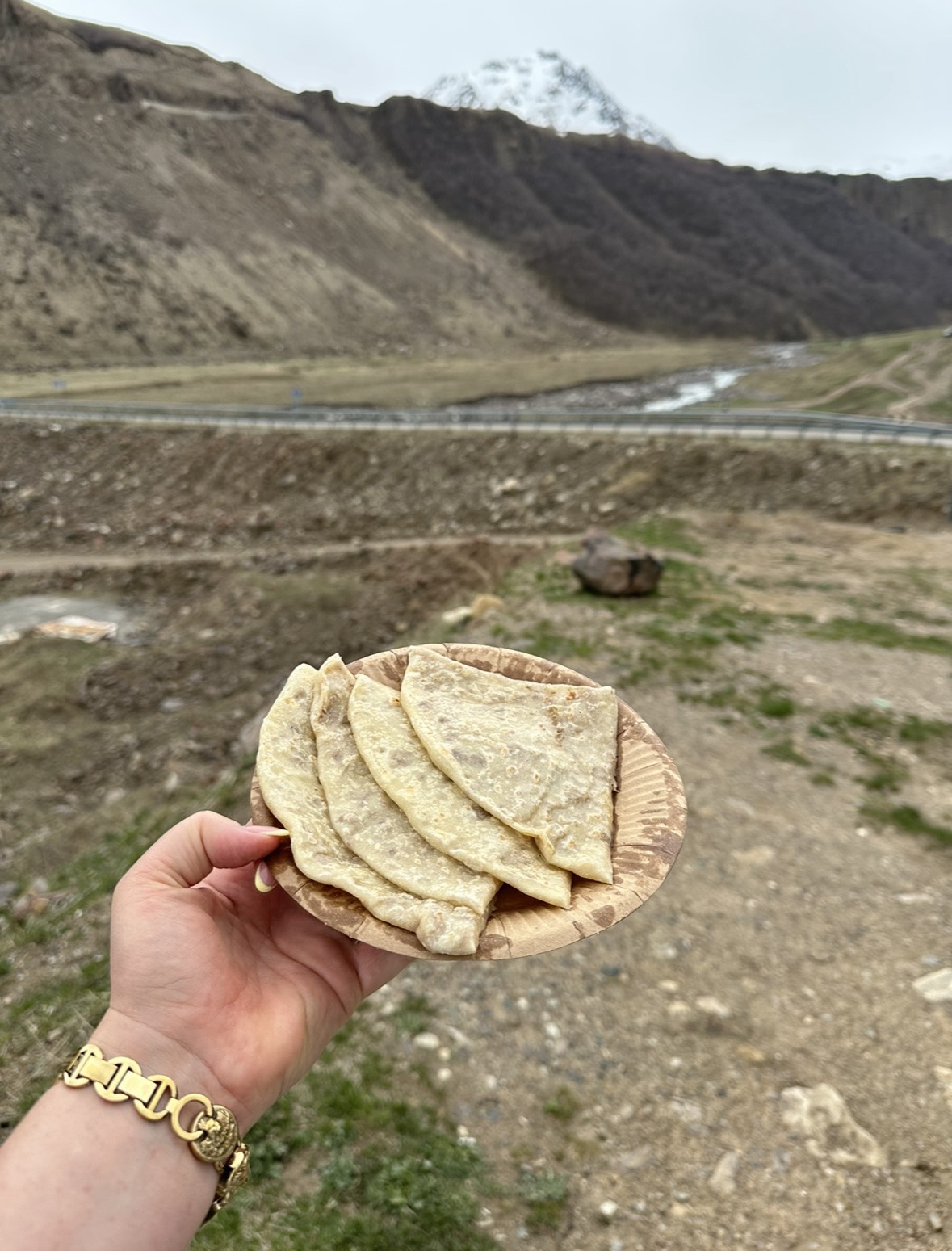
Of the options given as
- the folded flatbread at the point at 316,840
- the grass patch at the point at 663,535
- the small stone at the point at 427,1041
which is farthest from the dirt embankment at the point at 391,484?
the folded flatbread at the point at 316,840

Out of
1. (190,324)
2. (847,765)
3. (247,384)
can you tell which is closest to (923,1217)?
(847,765)

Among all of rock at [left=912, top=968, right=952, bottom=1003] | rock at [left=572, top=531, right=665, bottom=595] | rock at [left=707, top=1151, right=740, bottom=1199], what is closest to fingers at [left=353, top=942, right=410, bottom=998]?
rock at [left=707, top=1151, right=740, bottom=1199]

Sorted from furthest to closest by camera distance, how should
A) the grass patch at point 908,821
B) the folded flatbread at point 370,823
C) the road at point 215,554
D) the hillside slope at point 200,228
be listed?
the hillside slope at point 200,228
the road at point 215,554
the grass patch at point 908,821
the folded flatbread at point 370,823

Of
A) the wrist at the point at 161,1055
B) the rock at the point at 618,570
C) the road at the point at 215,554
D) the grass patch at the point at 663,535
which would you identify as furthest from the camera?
the road at the point at 215,554

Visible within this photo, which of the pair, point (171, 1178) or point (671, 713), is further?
point (671, 713)

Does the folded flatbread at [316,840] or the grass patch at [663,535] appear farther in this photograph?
the grass patch at [663,535]

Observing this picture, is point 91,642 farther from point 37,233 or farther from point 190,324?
point 37,233

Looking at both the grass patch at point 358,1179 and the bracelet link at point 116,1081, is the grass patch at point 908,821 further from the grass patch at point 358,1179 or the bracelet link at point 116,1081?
the bracelet link at point 116,1081
